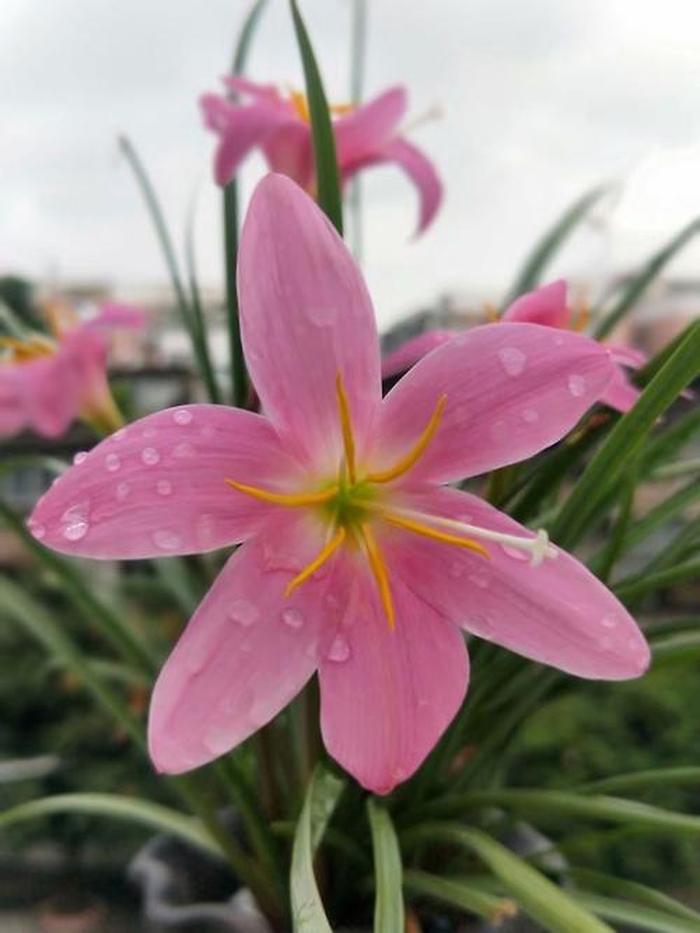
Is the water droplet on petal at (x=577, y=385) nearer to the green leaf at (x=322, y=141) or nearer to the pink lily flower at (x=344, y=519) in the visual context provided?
the pink lily flower at (x=344, y=519)

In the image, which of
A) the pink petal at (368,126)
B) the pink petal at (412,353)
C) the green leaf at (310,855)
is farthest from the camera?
the pink petal at (368,126)

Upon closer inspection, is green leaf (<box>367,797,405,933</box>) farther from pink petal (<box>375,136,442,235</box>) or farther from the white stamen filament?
pink petal (<box>375,136,442,235</box>)

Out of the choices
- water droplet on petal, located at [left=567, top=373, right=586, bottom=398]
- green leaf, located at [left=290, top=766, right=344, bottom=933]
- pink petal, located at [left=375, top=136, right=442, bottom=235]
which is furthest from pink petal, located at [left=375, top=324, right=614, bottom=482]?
pink petal, located at [left=375, top=136, right=442, bottom=235]

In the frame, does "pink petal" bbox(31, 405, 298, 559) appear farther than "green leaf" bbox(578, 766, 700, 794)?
No

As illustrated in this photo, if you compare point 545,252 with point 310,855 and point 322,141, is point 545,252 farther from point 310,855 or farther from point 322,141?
point 310,855

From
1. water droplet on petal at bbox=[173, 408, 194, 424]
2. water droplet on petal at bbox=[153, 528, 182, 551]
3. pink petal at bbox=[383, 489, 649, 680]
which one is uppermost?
water droplet on petal at bbox=[173, 408, 194, 424]

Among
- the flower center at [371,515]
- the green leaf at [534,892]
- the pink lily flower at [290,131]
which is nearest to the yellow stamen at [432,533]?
the flower center at [371,515]

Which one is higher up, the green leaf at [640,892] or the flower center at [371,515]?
the flower center at [371,515]
